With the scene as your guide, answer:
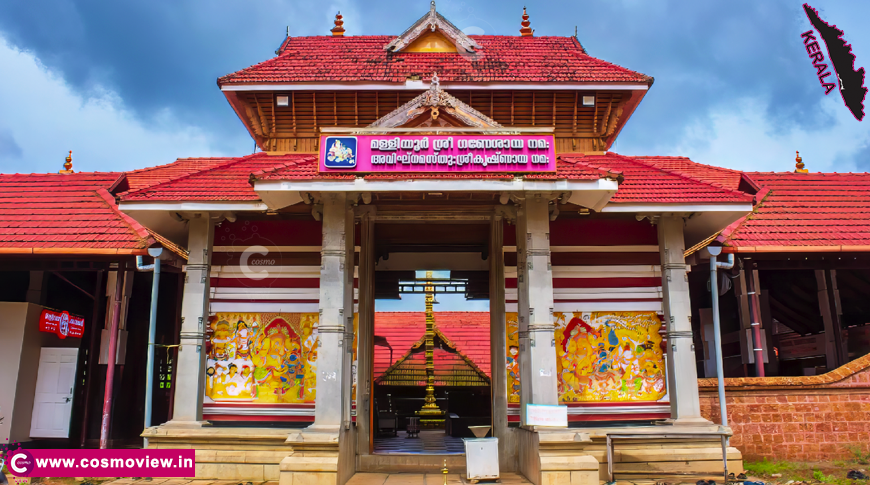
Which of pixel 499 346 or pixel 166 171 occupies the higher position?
pixel 166 171

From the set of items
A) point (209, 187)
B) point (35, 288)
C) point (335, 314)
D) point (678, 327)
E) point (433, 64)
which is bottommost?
point (678, 327)

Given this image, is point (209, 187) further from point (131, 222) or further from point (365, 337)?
point (365, 337)

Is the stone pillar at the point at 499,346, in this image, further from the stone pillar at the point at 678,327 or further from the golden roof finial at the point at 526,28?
the golden roof finial at the point at 526,28

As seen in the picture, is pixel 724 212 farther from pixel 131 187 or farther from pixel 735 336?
pixel 131 187

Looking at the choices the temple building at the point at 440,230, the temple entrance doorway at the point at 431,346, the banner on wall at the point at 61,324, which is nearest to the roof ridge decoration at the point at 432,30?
the temple building at the point at 440,230

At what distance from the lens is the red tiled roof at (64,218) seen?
1251cm

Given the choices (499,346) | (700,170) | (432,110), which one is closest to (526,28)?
(700,170)

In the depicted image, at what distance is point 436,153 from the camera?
9.76 meters

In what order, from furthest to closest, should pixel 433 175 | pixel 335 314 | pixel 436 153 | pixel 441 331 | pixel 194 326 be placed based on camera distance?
pixel 441 331 < pixel 194 326 < pixel 335 314 < pixel 436 153 < pixel 433 175

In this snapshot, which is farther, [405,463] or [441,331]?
[441,331]

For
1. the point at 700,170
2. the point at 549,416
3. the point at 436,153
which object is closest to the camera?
the point at 549,416

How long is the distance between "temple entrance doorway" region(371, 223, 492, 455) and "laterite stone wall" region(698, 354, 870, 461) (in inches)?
198

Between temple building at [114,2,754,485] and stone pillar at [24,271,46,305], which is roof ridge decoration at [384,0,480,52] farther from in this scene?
stone pillar at [24,271,46,305]

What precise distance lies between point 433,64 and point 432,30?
131 cm
